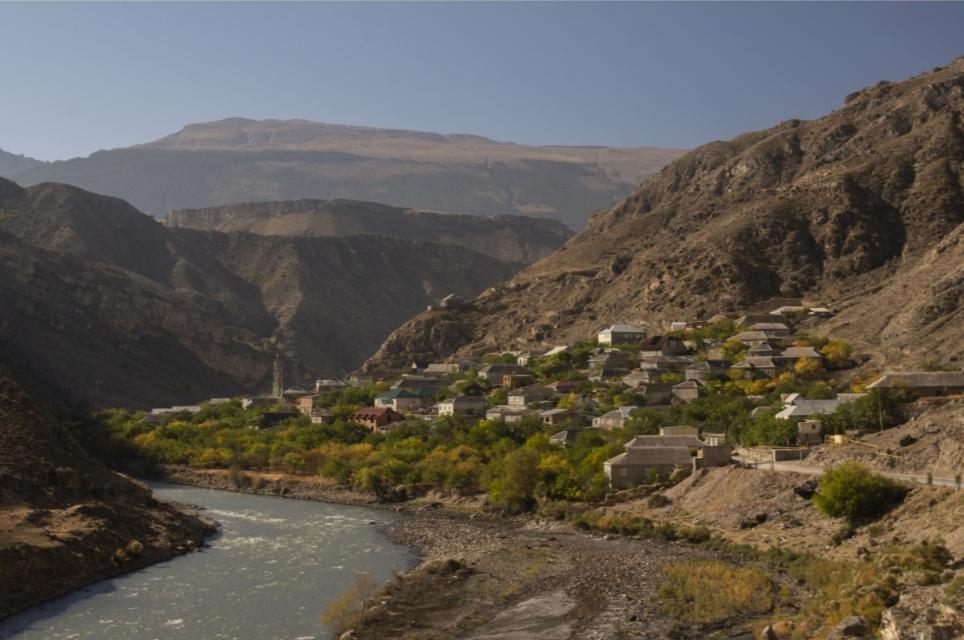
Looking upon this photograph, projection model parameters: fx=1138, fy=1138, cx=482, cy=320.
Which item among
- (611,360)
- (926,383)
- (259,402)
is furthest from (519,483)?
(259,402)

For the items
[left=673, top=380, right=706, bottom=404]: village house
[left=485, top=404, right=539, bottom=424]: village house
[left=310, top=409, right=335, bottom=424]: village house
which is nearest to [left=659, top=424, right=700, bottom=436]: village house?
[left=673, top=380, right=706, bottom=404]: village house

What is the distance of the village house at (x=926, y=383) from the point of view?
54.8 metres

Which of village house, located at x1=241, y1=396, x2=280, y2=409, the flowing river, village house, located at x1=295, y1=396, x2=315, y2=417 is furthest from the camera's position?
village house, located at x1=241, y1=396, x2=280, y2=409

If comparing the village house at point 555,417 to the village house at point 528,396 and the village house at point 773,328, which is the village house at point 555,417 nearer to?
the village house at point 528,396

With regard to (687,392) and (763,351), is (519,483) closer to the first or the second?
(687,392)

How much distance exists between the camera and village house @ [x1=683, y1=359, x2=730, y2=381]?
74.5 metres

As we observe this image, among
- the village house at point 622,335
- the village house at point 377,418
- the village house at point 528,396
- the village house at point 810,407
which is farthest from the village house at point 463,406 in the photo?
the village house at point 810,407

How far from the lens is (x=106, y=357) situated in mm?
122625

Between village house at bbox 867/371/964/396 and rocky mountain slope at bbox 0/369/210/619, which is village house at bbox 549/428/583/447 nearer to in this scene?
village house at bbox 867/371/964/396

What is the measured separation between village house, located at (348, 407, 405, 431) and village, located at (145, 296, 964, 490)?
11 centimetres

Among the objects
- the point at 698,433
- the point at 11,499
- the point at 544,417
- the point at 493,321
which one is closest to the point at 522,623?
the point at 11,499

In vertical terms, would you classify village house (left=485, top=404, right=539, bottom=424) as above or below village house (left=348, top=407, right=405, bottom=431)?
above

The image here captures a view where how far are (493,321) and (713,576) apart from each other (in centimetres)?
8062

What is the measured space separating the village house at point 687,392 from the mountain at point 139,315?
59653 millimetres
